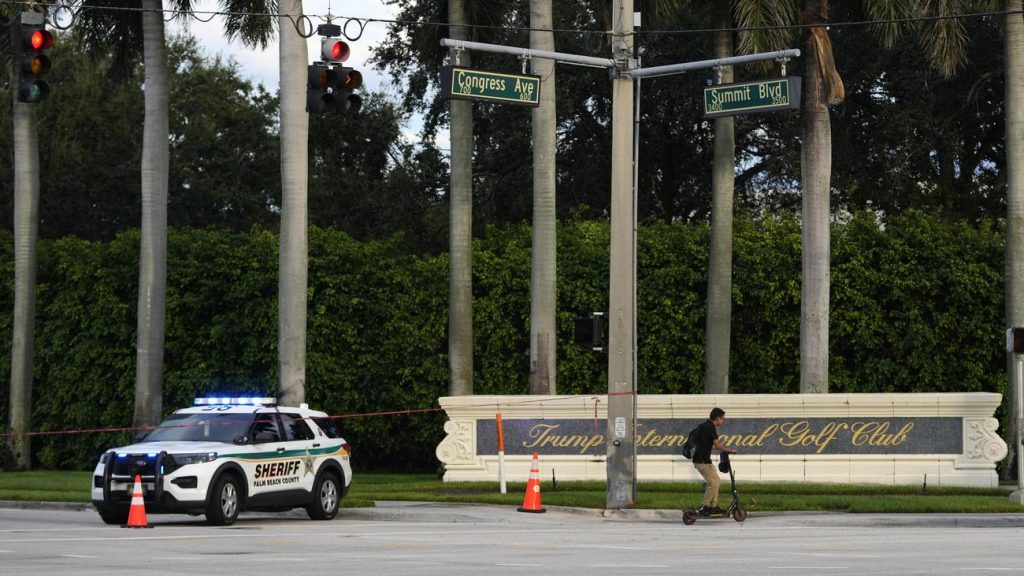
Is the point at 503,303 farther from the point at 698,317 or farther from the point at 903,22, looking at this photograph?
the point at 903,22

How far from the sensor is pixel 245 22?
37.1 meters

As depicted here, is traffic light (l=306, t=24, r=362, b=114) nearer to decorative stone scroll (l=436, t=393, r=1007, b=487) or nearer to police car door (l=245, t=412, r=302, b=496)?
police car door (l=245, t=412, r=302, b=496)

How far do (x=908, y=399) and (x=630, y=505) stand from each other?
749cm

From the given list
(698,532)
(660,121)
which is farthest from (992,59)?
(698,532)

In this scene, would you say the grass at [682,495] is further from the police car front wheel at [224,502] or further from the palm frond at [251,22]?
the palm frond at [251,22]

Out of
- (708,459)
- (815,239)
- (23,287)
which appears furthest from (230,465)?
(23,287)

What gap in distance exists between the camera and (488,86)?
77.8 ft

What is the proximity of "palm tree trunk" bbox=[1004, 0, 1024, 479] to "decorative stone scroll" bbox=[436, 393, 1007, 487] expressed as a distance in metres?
2.63

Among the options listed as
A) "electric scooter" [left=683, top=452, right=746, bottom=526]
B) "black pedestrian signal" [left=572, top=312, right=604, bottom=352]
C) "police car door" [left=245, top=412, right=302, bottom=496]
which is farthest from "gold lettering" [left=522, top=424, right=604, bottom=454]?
"police car door" [left=245, top=412, right=302, bottom=496]

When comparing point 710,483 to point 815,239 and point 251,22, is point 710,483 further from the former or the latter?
point 251,22

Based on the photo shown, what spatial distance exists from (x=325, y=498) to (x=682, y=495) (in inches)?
276

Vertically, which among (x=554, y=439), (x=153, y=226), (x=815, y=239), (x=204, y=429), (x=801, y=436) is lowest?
(x=554, y=439)

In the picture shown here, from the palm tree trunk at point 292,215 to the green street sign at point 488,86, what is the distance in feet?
27.3

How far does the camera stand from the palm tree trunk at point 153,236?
36.1m
